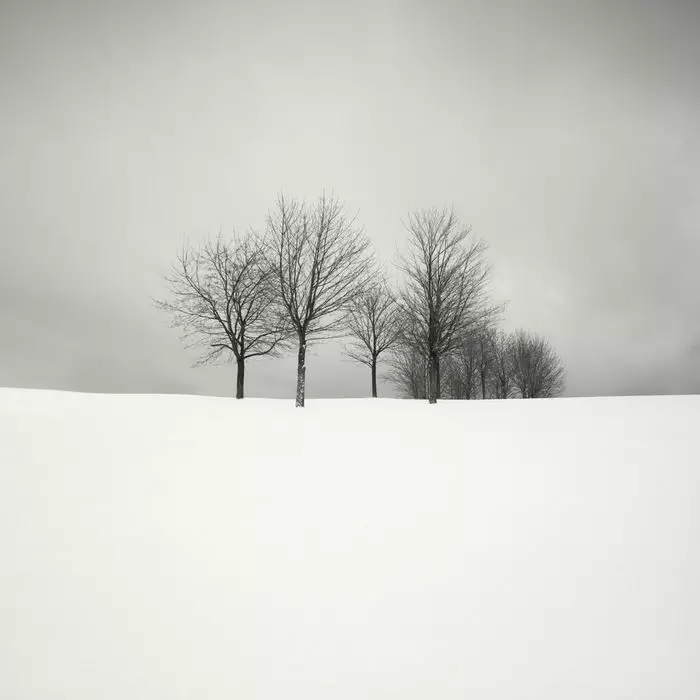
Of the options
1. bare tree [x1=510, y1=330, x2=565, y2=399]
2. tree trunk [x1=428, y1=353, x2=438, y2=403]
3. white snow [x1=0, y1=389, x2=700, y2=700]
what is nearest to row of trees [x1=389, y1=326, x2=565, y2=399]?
bare tree [x1=510, y1=330, x2=565, y2=399]

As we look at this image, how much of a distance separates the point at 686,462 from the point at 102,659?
576 centimetres

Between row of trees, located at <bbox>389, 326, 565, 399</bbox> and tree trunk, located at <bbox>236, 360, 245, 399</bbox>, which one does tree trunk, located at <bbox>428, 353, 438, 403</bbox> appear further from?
row of trees, located at <bbox>389, 326, 565, 399</bbox>

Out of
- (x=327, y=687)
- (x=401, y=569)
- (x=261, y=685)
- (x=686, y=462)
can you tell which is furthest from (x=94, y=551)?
(x=686, y=462)

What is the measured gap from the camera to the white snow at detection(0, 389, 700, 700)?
165 centimetres

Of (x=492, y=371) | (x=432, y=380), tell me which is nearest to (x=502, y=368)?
(x=492, y=371)

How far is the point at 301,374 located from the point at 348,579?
41.9 ft

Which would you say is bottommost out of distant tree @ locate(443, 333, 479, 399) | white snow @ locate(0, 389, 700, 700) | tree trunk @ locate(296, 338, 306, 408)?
white snow @ locate(0, 389, 700, 700)

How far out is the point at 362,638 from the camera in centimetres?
182

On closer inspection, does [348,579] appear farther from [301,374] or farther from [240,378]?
[240,378]

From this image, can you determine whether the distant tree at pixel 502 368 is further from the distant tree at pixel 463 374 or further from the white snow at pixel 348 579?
the white snow at pixel 348 579

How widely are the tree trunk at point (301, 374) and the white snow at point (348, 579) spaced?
32.1ft

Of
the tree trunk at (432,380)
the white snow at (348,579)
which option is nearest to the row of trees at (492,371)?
the tree trunk at (432,380)

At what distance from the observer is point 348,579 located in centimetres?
227

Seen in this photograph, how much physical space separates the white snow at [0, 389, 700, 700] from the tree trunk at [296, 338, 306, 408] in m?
9.78
